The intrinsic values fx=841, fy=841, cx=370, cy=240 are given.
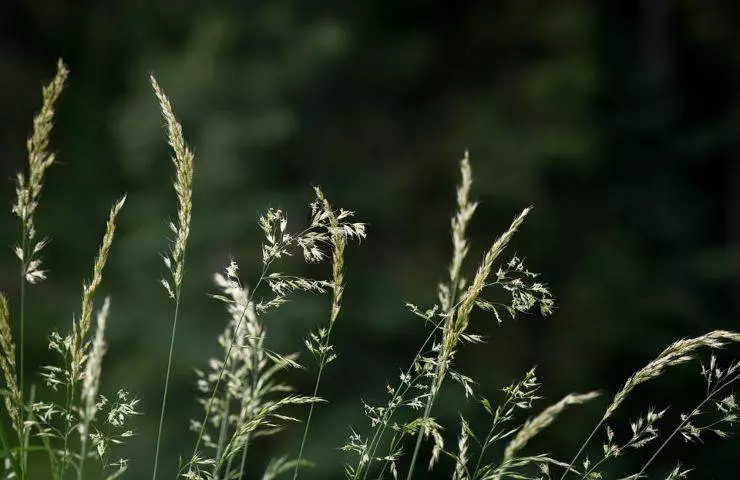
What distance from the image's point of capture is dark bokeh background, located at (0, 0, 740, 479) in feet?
25.0

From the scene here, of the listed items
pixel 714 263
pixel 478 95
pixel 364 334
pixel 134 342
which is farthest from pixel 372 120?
pixel 714 263

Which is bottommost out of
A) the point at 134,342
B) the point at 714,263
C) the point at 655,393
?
the point at 655,393

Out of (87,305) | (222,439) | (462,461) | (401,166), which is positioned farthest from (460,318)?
(401,166)

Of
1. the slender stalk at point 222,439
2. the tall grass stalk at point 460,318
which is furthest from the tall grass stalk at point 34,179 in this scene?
the tall grass stalk at point 460,318

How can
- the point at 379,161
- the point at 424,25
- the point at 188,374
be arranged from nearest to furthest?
the point at 188,374 → the point at 379,161 → the point at 424,25

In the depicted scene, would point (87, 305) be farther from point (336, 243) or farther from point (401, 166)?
point (401, 166)

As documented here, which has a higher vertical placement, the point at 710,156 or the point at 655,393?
the point at 710,156

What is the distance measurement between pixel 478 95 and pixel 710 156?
A: 3.41m

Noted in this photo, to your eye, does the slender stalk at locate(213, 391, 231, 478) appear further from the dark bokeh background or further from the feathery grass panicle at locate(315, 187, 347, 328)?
the dark bokeh background

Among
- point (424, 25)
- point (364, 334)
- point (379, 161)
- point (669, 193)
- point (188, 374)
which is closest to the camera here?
point (188, 374)

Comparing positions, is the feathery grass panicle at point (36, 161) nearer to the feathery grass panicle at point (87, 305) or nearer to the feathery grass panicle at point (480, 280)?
the feathery grass panicle at point (87, 305)

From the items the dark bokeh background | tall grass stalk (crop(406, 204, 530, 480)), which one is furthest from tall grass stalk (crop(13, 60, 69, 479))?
the dark bokeh background

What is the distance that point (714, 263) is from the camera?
31.7ft

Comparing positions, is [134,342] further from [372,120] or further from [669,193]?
[669,193]
